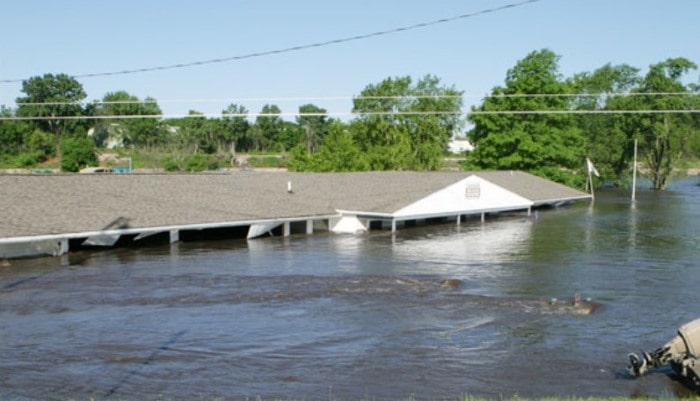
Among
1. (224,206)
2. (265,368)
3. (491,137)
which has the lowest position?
(265,368)

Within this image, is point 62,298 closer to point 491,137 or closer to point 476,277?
point 476,277

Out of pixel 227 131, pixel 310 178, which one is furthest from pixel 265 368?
pixel 227 131

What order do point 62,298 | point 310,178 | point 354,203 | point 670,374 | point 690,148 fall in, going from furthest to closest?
point 690,148, point 310,178, point 354,203, point 62,298, point 670,374

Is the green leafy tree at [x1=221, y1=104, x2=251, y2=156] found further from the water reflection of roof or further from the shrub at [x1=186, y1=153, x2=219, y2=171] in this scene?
the water reflection of roof

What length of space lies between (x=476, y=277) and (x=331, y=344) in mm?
11146

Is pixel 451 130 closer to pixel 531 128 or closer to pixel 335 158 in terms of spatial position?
pixel 531 128

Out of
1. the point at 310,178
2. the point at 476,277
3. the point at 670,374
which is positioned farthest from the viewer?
the point at 310,178

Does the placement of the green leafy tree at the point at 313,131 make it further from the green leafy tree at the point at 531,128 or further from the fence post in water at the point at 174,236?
the fence post in water at the point at 174,236

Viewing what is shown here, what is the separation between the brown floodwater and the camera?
16.1 metres


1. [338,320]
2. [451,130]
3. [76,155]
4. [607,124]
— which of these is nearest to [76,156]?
[76,155]

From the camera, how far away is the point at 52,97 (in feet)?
394

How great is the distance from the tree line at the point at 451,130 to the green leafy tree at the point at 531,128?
12 cm

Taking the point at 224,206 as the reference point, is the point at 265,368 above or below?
below

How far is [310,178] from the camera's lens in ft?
167
